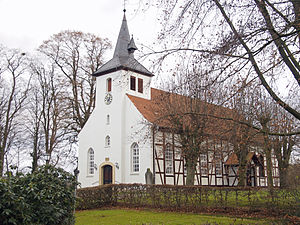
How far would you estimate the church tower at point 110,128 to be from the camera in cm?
2719

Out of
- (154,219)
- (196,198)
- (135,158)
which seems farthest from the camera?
(135,158)

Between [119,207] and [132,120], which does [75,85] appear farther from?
[119,207]

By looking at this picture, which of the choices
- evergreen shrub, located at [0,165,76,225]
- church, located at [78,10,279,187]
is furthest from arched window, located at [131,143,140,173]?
evergreen shrub, located at [0,165,76,225]

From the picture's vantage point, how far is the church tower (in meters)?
27.2

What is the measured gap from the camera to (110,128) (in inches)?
1113

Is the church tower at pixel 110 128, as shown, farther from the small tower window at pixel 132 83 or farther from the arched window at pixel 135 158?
the arched window at pixel 135 158

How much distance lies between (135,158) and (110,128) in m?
3.42

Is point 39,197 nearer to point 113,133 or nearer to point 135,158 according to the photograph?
point 135,158

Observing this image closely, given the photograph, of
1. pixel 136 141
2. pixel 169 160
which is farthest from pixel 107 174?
pixel 169 160

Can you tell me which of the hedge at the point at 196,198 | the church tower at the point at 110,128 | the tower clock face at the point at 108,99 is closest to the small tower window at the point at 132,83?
the church tower at the point at 110,128

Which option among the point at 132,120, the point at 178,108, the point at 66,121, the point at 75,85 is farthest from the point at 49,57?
the point at 178,108

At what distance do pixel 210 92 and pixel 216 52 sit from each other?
1722mm

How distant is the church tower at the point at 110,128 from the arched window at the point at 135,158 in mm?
366

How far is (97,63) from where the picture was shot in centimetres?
3391
